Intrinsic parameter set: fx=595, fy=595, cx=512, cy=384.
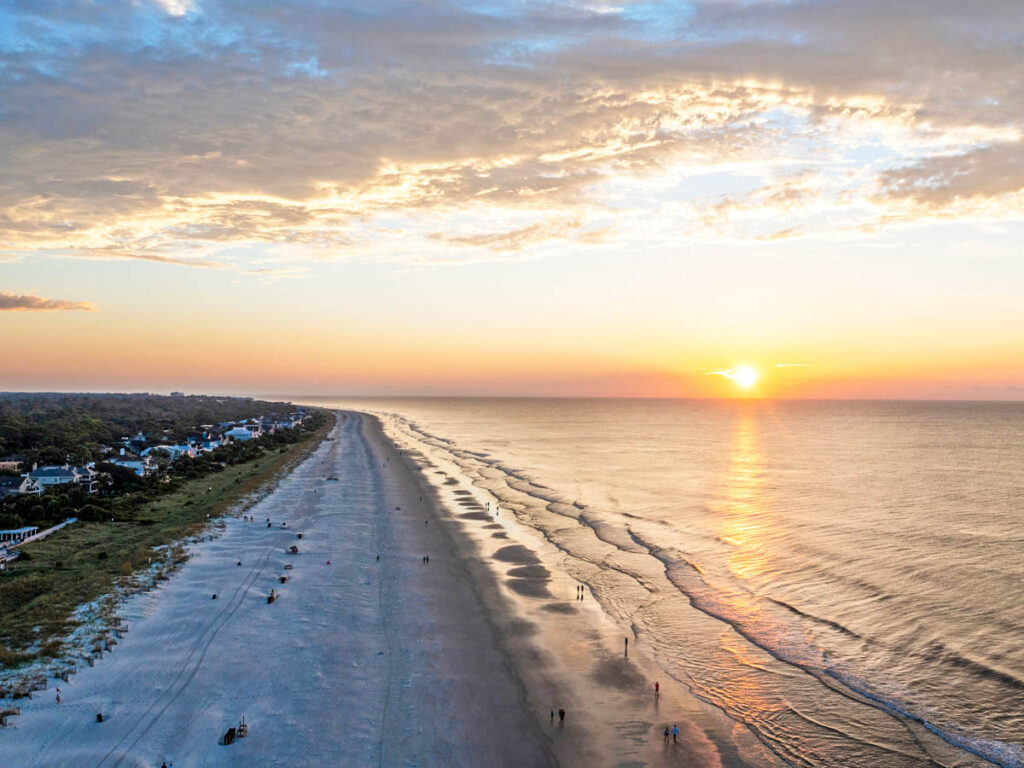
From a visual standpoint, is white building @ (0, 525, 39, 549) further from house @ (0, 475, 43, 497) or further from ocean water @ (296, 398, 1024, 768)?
ocean water @ (296, 398, 1024, 768)

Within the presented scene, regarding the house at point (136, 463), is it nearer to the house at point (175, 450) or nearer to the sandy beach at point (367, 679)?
the house at point (175, 450)

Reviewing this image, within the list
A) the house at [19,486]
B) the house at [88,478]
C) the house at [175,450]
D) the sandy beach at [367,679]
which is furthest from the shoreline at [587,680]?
the house at [175,450]

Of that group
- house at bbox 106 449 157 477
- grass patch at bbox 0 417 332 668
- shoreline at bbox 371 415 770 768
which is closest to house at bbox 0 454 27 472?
house at bbox 106 449 157 477

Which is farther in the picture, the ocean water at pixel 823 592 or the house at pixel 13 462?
the house at pixel 13 462

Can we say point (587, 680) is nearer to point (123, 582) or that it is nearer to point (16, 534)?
point (123, 582)

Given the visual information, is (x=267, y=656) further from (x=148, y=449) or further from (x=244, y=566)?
(x=148, y=449)

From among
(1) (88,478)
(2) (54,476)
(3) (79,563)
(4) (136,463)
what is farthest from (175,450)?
(3) (79,563)

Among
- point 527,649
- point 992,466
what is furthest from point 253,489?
point 992,466
